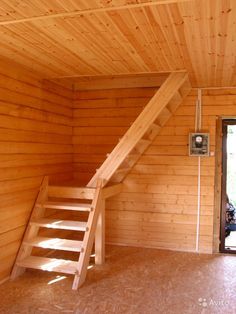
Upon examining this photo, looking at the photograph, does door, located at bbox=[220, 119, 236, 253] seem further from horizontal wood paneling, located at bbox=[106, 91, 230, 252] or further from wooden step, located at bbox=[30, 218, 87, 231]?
wooden step, located at bbox=[30, 218, 87, 231]

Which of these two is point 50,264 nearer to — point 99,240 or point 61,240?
point 61,240

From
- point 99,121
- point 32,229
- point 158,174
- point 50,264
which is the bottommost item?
point 50,264

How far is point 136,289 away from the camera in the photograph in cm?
311

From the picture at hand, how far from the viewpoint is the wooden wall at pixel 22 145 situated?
3158 mm

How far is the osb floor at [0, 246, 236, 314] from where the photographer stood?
8.99ft

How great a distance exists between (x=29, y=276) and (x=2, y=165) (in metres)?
1.28

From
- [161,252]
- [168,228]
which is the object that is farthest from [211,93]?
[161,252]

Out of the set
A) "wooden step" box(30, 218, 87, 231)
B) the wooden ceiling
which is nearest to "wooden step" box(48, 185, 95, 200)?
"wooden step" box(30, 218, 87, 231)

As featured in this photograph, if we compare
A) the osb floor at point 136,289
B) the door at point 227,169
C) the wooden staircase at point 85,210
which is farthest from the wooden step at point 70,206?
the door at point 227,169

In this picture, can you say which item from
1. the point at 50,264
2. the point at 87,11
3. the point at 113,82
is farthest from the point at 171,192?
the point at 87,11

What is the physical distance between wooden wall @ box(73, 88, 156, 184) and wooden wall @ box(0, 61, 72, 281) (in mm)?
490

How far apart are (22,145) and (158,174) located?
6.40 ft

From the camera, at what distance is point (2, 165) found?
10.2 feet

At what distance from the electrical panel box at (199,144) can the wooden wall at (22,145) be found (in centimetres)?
184
